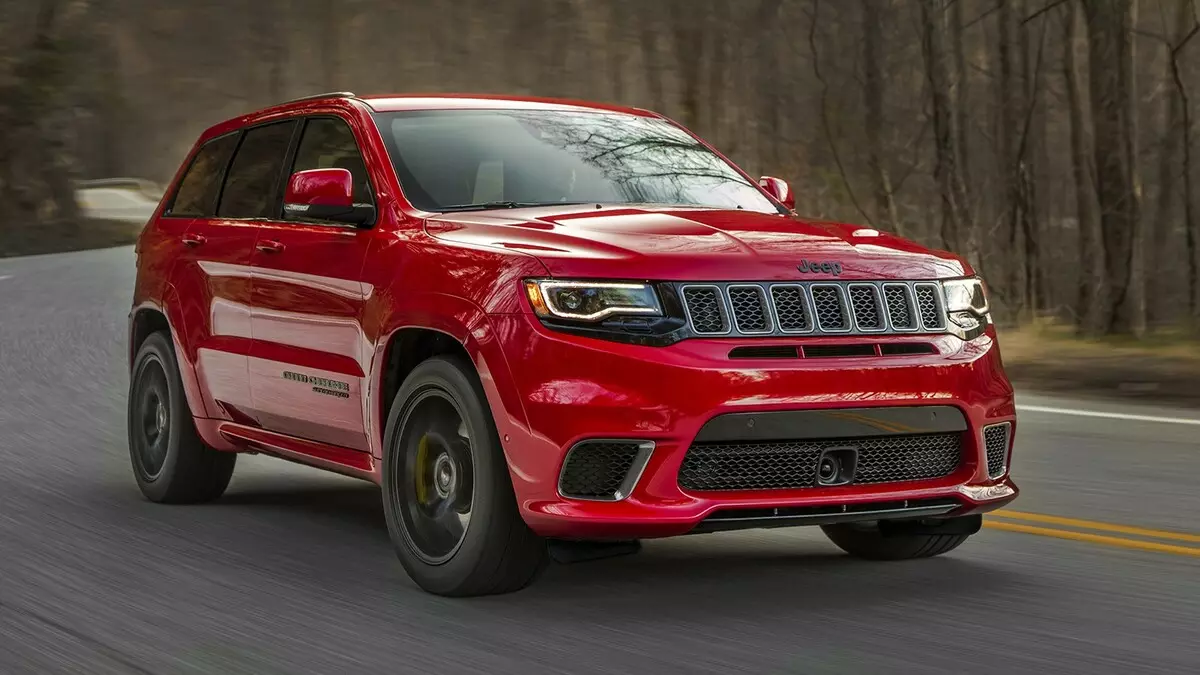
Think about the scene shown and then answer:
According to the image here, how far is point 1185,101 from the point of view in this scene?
19328 mm

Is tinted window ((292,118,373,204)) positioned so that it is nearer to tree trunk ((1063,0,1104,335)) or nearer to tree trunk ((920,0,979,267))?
tree trunk ((920,0,979,267))

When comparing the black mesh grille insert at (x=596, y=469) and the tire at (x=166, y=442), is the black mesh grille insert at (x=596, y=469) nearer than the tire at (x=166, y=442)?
Yes

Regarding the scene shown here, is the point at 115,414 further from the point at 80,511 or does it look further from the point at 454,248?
the point at 454,248

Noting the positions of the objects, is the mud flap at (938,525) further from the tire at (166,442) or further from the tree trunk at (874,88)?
the tree trunk at (874,88)

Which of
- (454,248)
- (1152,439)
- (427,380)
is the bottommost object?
(1152,439)

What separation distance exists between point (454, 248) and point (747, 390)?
1.22 metres

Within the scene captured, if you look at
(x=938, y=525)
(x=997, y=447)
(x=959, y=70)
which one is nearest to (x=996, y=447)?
(x=997, y=447)

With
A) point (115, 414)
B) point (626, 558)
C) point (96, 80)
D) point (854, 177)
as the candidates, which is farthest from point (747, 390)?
point (96, 80)

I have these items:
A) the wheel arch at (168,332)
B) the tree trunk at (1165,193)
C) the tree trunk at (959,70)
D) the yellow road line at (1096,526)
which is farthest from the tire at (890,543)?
the tree trunk at (1165,193)

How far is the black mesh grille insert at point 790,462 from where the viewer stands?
5.86m

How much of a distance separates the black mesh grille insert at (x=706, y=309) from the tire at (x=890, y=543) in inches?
60.1

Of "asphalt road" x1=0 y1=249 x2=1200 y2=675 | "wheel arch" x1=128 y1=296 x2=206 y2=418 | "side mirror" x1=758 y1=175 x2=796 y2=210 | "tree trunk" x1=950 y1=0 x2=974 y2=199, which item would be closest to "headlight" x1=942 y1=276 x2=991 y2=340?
"asphalt road" x1=0 y1=249 x2=1200 y2=675

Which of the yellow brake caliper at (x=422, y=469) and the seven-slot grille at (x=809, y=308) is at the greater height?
the seven-slot grille at (x=809, y=308)

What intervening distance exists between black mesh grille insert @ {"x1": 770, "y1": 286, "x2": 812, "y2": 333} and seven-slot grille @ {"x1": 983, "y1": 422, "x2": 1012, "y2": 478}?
86 cm
